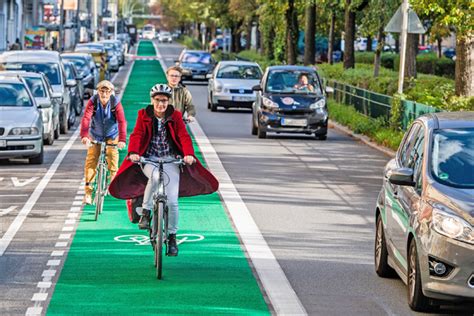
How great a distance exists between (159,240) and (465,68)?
59.8 ft

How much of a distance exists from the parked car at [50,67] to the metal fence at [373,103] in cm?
730

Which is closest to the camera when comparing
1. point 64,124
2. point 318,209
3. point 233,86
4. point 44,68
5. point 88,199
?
point 88,199

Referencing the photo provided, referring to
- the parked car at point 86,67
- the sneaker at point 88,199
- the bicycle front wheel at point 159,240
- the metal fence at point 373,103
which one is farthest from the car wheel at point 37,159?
the parked car at point 86,67

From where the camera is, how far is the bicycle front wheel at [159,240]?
1238cm

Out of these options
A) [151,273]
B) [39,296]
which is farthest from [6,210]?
[39,296]

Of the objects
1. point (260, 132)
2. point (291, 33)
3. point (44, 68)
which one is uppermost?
point (291, 33)

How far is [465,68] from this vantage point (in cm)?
2964

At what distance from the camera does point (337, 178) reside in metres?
23.3

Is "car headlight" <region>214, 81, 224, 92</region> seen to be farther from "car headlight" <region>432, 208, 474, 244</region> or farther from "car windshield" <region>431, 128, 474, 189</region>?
"car headlight" <region>432, 208, 474, 244</region>

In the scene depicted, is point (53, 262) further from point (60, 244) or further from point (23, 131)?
point (23, 131)

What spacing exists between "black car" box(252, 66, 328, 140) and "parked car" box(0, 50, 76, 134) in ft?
14.8

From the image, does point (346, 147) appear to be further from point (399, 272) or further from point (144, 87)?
point (144, 87)

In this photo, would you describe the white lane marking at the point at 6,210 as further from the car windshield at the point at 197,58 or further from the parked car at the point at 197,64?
the car windshield at the point at 197,58

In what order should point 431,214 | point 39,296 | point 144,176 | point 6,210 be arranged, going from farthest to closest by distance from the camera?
point 6,210 < point 144,176 < point 39,296 < point 431,214
